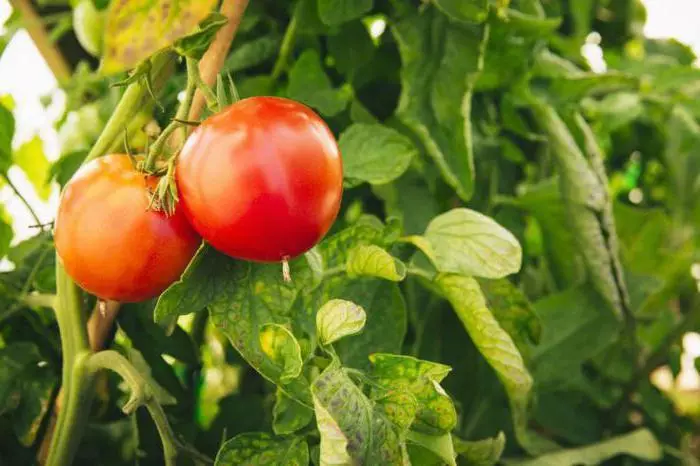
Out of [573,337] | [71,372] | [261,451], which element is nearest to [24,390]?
[71,372]

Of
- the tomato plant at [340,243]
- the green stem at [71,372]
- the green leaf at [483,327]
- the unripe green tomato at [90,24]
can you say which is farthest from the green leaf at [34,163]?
the green leaf at [483,327]

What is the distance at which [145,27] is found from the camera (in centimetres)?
28

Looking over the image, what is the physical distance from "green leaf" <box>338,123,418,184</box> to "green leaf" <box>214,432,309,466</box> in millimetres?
154

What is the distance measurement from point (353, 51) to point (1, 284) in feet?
0.94

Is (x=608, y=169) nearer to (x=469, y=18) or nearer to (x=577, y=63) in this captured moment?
(x=577, y=63)

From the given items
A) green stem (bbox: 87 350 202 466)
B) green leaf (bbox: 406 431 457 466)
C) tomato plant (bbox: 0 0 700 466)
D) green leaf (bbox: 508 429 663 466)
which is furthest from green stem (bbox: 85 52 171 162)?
green leaf (bbox: 508 429 663 466)

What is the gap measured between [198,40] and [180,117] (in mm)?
36

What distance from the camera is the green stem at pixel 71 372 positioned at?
425mm

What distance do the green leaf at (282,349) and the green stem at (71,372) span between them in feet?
0.40

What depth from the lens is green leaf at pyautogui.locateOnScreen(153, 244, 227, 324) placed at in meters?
0.36

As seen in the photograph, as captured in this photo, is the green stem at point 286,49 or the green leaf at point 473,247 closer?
the green leaf at point 473,247

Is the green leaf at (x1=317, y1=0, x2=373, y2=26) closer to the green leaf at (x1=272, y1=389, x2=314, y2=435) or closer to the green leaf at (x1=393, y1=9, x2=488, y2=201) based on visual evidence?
the green leaf at (x1=393, y1=9, x2=488, y2=201)

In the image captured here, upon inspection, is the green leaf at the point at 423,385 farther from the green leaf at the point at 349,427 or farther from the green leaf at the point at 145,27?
the green leaf at the point at 145,27

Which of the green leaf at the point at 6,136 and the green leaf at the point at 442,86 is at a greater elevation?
the green leaf at the point at 6,136
